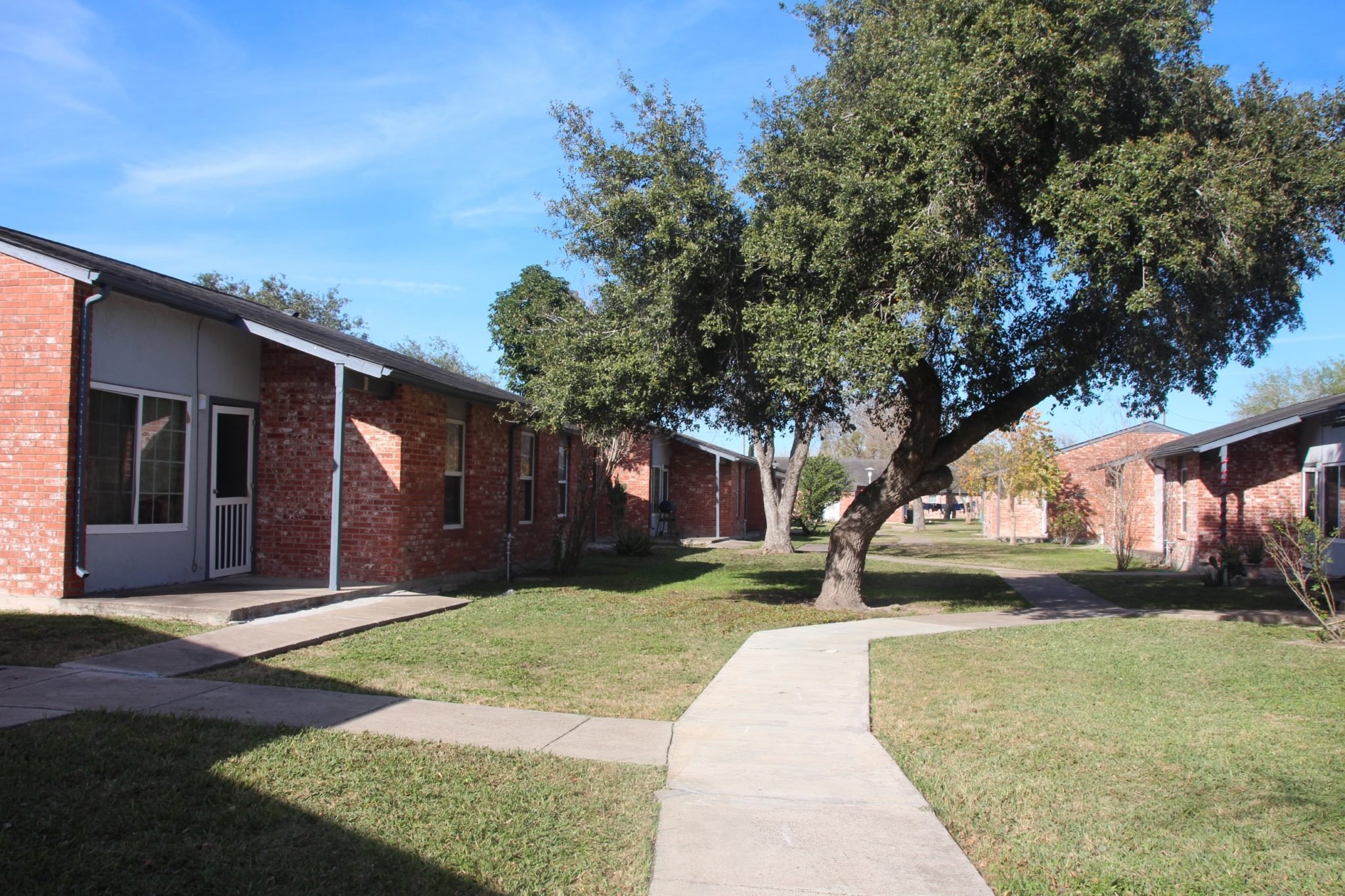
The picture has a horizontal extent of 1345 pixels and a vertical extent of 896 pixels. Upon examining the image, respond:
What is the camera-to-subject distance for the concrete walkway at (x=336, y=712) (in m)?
5.84

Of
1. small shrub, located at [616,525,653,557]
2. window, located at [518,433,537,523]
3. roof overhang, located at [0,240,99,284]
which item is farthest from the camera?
small shrub, located at [616,525,653,557]

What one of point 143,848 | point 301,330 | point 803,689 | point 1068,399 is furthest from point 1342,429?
point 143,848

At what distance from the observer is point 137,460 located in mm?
10680

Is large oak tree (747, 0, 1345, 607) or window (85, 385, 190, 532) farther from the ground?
large oak tree (747, 0, 1345, 607)

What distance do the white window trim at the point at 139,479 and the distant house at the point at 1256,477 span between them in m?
18.6

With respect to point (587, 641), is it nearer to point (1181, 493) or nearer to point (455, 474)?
point (455, 474)

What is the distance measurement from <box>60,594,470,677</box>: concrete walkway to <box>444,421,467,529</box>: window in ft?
8.07

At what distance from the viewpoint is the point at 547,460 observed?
1966 cm

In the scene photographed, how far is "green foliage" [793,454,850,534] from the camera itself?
4028 cm

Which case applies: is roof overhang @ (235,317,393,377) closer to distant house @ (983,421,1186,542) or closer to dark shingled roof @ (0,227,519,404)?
dark shingled roof @ (0,227,519,404)

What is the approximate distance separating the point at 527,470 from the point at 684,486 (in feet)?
50.4

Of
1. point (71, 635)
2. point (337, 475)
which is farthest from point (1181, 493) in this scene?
point (71, 635)

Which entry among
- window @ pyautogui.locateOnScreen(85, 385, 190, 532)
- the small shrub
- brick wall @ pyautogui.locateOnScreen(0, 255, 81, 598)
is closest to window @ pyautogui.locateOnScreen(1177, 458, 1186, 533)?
the small shrub

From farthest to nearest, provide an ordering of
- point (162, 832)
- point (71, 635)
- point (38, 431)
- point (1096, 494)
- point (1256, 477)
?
point (1096, 494) < point (1256, 477) < point (38, 431) < point (71, 635) < point (162, 832)
